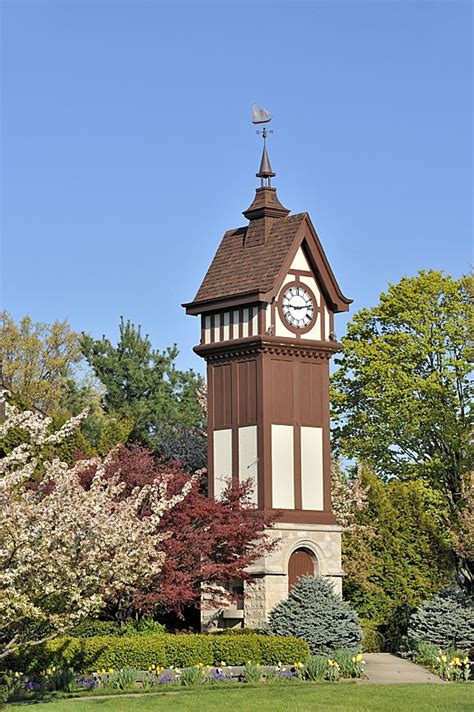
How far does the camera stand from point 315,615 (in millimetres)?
32094

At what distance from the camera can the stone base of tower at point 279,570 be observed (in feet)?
115

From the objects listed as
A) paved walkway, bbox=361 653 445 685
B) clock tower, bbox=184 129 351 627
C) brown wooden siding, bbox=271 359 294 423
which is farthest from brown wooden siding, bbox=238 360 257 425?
paved walkway, bbox=361 653 445 685

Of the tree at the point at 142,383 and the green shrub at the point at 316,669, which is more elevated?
the tree at the point at 142,383

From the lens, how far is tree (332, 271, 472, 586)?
46.6m

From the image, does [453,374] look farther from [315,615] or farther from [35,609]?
[35,609]

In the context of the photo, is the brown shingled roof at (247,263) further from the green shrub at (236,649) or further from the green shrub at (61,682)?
the green shrub at (61,682)

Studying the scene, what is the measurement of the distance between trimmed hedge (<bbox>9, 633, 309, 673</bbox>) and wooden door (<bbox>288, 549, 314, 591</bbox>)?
600cm

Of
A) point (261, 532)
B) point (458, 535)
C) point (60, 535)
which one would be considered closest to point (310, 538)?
point (261, 532)

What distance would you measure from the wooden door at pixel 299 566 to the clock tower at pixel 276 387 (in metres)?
0.02

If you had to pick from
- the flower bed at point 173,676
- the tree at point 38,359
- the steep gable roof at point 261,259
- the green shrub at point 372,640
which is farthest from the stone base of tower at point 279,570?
the tree at point 38,359

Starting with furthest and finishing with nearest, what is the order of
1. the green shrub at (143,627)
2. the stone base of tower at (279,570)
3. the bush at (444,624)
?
the stone base of tower at (279,570), the bush at (444,624), the green shrub at (143,627)

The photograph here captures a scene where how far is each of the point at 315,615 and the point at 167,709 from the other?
8.77m

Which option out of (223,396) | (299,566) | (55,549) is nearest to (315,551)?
(299,566)

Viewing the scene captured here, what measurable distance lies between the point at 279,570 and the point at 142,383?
758 inches
